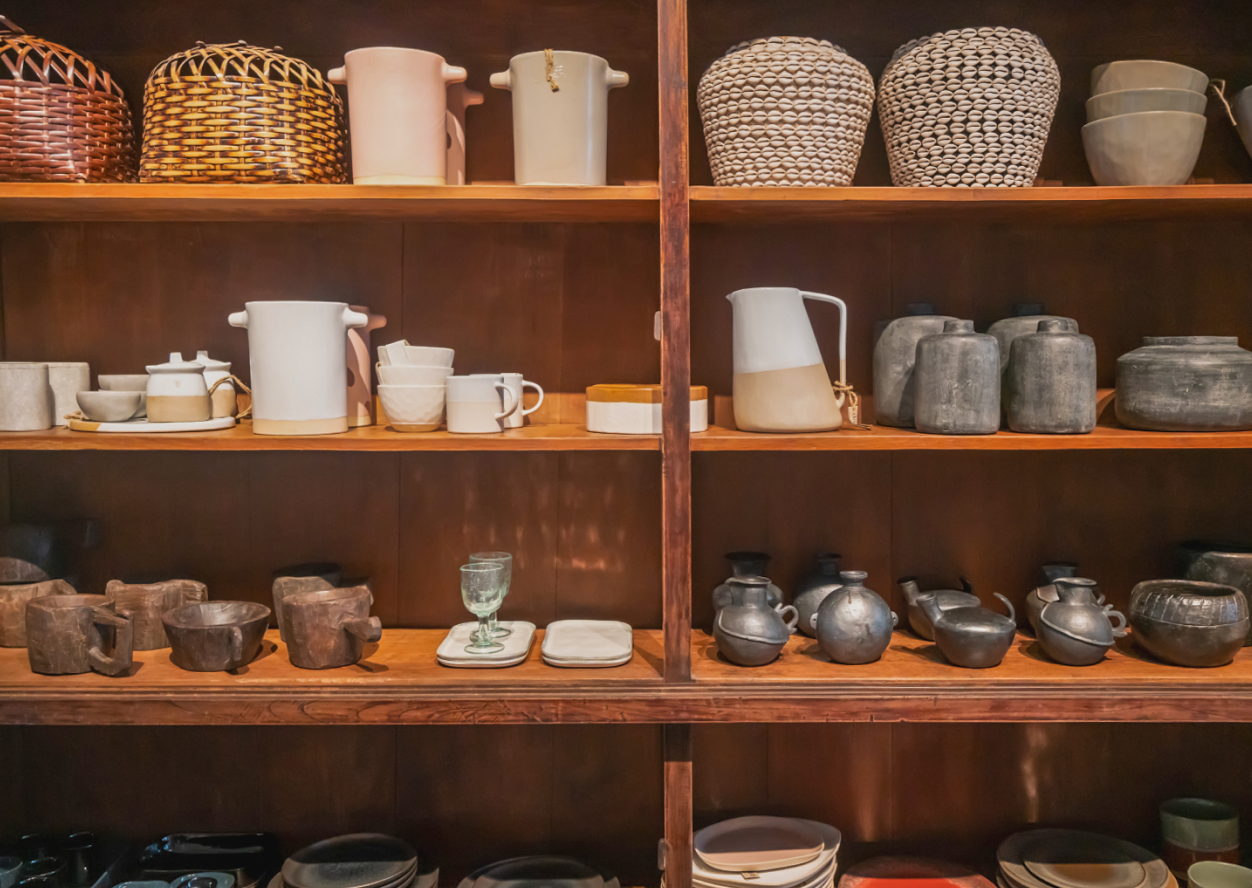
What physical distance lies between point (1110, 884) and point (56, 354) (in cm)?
227

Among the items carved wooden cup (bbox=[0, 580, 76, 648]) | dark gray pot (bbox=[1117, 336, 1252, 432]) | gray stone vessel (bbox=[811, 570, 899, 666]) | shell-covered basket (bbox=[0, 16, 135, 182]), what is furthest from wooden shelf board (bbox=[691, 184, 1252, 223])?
carved wooden cup (bbox=[0, 580, 76, 648])

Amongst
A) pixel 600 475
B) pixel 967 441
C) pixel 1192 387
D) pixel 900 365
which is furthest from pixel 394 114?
pixel 1192 387

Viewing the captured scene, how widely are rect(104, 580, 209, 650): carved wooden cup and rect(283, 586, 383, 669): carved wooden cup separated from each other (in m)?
0.28

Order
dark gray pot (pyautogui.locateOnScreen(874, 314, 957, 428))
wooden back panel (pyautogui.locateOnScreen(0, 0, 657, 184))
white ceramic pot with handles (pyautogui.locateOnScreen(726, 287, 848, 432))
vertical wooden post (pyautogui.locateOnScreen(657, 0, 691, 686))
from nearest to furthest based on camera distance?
vertical wooden post (pyautogui.locateOnScreen(657, 0, 691, 686))
white ceramic pot with handles (pyautogui.locateOnScreen(726, 287, 848, 432))
dark gray pot (pyautogui.locateOnScreen(874, 314, 957, 428))
wooden back panel (pyautogui.locateOnScreen(0, 0, 657, 184))

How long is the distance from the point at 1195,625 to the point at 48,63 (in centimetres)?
216

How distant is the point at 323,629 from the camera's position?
1506 mm

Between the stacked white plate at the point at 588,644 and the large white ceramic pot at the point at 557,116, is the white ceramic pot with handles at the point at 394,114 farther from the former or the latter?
the stacked white plate at the point at 588,644

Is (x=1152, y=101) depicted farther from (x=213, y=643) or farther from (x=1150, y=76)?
(x=213, y=643)

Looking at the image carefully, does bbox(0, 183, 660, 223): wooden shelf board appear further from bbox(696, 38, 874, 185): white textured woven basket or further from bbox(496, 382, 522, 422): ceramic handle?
bbox(496, 382, 522, 422): ceramic handle

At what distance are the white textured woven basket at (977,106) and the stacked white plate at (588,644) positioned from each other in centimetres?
97

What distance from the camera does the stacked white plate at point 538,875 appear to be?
1.65 metres

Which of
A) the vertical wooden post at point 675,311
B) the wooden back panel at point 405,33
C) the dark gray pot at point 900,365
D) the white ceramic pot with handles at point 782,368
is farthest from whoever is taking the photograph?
the wooden back panel at point 405,33

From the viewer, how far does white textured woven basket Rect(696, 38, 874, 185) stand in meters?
1.42

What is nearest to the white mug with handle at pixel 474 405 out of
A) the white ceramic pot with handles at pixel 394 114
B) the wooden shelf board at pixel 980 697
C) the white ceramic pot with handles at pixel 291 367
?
the white ceramic pot with handles at pixel 291 367
